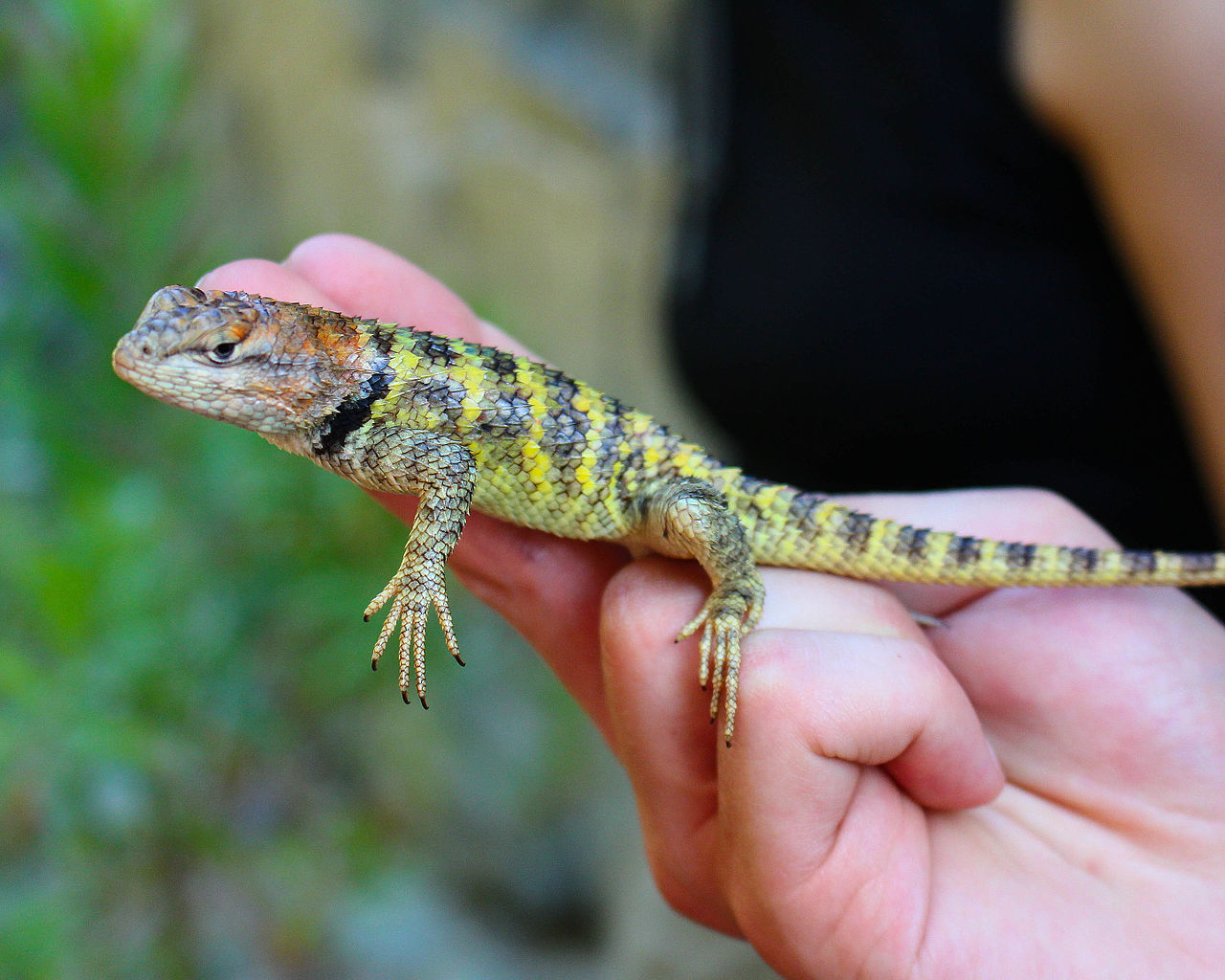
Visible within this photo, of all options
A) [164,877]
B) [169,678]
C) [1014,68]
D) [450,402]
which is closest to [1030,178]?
[1014,68]

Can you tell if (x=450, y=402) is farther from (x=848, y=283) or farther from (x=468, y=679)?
(x=468, y=679)

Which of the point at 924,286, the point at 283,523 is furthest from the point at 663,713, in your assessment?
the point at 283,523

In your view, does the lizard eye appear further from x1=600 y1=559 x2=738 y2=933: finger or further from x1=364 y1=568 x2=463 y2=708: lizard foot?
x1=600 y1=559 x2=738 y2=933: finger

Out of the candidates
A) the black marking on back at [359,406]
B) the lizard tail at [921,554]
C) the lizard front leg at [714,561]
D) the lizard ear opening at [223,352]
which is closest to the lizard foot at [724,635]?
the lizard front leg at [714,561]

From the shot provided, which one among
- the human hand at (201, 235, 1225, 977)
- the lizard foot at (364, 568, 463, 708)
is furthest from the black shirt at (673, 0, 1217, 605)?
the lizard foot at (364, 568, 463, 708)

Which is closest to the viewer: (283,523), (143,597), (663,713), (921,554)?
(663,713)

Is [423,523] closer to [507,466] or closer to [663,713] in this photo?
[507,466]
